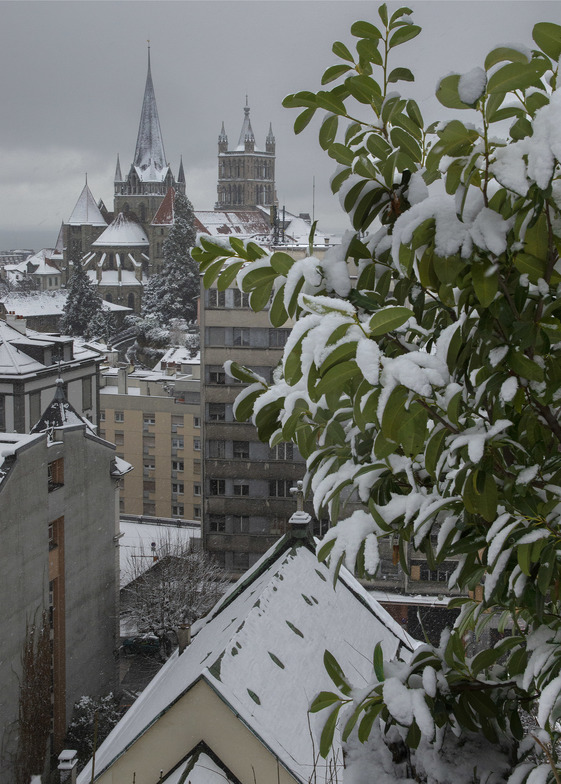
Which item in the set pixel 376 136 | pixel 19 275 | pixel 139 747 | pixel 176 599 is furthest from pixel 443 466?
pixel 19 275

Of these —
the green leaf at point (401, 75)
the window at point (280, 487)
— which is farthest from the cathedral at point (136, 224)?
the green leaf at point (401, 75)

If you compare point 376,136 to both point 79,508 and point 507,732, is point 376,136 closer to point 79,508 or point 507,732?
point 507,732

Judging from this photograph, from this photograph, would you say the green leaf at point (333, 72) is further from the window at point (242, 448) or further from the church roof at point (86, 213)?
the church roof at point (86, 213)

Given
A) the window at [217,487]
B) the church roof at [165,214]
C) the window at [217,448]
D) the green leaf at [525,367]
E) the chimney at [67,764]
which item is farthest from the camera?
the church roof at [165,214]

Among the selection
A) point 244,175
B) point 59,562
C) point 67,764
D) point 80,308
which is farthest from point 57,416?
point 244,175

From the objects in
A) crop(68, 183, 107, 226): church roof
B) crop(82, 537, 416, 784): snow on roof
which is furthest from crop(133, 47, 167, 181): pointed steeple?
crop(82, 537, 416, 784): snow on roof

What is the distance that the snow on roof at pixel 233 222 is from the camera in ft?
329

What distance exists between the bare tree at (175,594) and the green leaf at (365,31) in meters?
21.5

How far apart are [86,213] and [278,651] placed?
305 ft

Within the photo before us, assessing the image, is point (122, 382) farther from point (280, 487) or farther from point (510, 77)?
point (510, 77)

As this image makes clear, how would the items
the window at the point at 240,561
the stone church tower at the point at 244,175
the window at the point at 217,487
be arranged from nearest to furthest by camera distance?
the window at the point at 217,487, the window at the point at 240,561, the stone church tower at the point at 244,175

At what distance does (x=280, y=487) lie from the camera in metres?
23.1

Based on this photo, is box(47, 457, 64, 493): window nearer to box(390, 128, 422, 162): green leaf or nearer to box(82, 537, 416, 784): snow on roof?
box(82, 537, 416, 784): snow on roof

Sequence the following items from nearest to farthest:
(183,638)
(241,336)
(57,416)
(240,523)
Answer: (183,638), (57,416), (241,336), (240,523)
